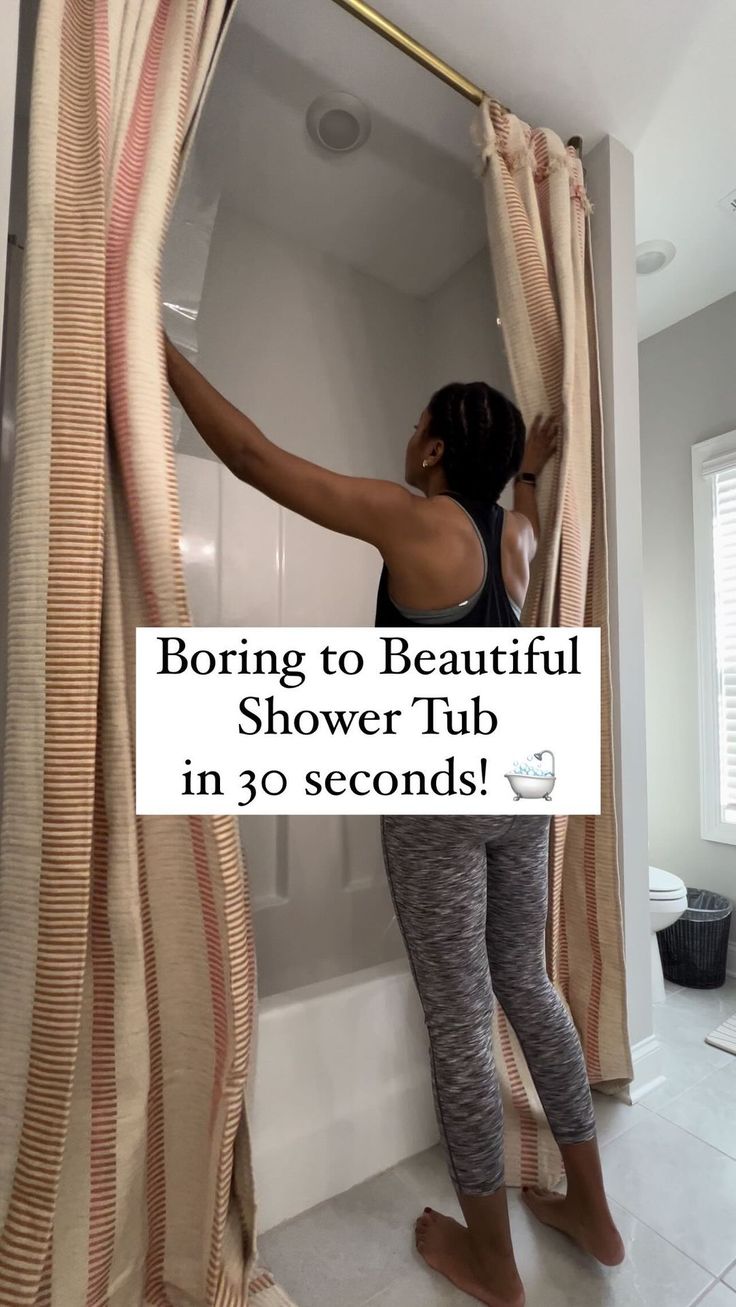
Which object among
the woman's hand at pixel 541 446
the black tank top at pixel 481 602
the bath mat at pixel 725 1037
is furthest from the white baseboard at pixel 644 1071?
the woman's hand at pixel 541 446

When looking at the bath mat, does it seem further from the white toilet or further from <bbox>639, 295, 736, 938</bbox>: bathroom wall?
<bbox>639, 295, 736, 938</bbox>: bathroom wall

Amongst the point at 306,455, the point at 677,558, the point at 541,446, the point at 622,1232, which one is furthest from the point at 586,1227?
the point at 677,558

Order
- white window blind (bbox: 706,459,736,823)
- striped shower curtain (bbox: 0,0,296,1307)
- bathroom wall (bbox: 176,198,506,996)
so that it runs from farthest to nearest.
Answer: white window blind (bbox: 706,459,736,823), bathroom wall (bbox: 176,198,506,996), striped shower curtain (bbox: 0,0,296,1307)

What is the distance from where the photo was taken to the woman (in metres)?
0.94

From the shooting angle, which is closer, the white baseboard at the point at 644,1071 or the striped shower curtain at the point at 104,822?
the striped shower curtain at the point at 104,822

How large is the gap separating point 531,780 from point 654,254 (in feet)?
6.21

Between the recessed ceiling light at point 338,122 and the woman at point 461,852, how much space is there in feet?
3.03

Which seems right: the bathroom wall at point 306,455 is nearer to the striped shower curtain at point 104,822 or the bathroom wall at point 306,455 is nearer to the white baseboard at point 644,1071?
the white baseboard at point 644,1071

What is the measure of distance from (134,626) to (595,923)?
113 centimetres

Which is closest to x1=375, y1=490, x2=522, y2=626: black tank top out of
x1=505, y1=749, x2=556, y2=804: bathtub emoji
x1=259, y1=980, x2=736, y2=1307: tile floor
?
x1=505, y1=749, x2=556, y2=804: bathtub emoji

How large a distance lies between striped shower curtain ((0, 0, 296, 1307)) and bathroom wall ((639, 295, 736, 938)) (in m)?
1.98

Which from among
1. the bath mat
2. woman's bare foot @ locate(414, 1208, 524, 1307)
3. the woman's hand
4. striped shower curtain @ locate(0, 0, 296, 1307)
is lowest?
the bath mat

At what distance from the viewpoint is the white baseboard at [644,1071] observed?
1.45 m

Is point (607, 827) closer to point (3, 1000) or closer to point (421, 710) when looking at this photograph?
point (421, 710)
